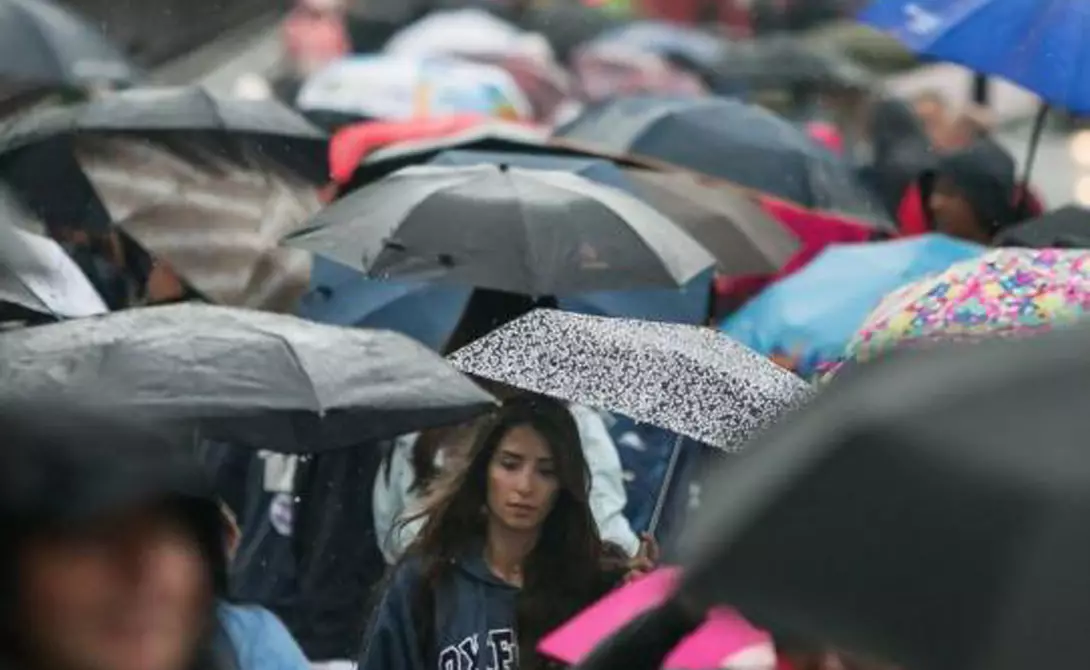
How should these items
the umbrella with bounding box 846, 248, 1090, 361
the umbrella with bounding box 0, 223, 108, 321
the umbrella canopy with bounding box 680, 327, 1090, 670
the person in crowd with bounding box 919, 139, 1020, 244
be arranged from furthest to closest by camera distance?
the person in crowd with bounding box 919, 139, 1020, 244
the umbrella with bounding box 0, 223, 108, 321
the umbrella with bounding box 846, 248, 1090, 361
the umbrella canopy with bounding box 680, 327, 1090, 670

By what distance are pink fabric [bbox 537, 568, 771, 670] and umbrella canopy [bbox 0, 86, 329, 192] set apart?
5.66 metres

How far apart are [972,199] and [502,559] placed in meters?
5.18

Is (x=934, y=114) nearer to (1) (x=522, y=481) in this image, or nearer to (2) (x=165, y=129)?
(2) (x=165, y=129)

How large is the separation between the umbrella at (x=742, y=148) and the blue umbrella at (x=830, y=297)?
6.03 feet

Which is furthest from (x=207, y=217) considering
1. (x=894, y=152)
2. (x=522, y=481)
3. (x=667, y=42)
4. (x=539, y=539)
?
(x=667, y=42)

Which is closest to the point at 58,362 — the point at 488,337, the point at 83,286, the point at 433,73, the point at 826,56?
the point at 488,337

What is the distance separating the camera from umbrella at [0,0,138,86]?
11680 mm

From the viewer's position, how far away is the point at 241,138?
33.9 feet

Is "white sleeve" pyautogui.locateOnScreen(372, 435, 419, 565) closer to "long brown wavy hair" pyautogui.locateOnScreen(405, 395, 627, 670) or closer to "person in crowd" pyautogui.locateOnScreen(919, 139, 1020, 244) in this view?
"long brown wavy hair" pyautogui.locateOnScreen(405, 395, 627, 670)

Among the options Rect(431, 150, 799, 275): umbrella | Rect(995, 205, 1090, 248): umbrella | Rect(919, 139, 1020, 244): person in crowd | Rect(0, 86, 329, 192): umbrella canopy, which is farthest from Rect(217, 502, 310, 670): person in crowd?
Rect(919, 139, 1020, 244): person in crowd

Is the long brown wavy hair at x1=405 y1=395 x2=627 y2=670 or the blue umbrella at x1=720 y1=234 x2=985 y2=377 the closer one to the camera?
the long brown wavy hair at x1=405 y1=395 x2=627 y2=670

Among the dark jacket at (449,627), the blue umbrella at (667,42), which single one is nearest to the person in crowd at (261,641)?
the dark jacket at (449,627)

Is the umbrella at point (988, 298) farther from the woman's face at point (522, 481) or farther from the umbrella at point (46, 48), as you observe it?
the umbrella at point (46, 48)

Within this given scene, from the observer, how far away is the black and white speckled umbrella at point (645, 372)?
18.5ft
